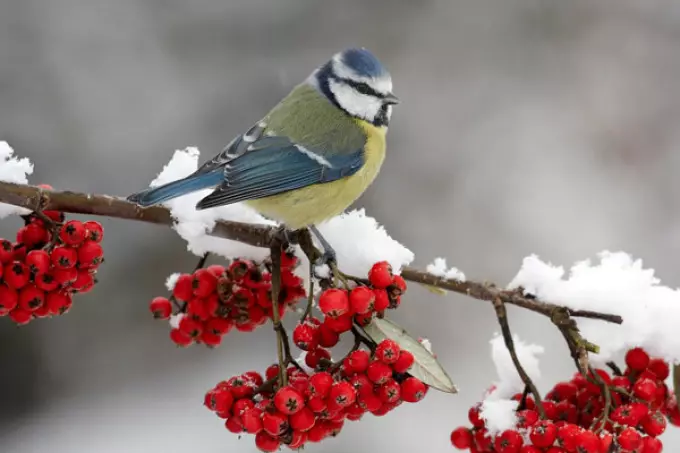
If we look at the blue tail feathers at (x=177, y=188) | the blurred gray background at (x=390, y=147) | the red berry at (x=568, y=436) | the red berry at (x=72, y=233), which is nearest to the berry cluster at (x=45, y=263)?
the red berry at (x=72, y=233)

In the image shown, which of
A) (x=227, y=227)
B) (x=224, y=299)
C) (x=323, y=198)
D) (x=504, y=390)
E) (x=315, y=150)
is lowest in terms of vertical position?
(x=504, y=390)

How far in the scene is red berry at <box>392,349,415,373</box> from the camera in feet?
3.85

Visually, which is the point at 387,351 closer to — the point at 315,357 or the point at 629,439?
the point at 315,357

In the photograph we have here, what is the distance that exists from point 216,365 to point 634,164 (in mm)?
2473

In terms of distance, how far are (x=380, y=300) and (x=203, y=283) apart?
0.42 metres

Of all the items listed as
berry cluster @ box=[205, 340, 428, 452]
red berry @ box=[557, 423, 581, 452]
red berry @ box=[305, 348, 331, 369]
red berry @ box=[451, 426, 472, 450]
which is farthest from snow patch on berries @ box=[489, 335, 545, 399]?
red berry @ box=[305, 348, 331, 369]

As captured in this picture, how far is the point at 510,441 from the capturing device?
1252 mm

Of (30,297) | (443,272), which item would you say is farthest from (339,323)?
(30,297)

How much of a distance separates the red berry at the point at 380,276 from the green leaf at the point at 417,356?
0.21 feet

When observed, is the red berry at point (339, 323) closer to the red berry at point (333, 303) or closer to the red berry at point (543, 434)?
the red berry at point (333, 303)

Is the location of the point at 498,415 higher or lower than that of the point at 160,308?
lower

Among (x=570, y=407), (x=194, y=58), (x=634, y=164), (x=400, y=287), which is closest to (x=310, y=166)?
(x=400, y=287)

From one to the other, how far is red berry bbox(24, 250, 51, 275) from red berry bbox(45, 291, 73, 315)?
66 mm

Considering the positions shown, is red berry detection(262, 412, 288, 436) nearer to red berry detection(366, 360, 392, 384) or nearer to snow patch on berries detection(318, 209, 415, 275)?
red berry detection(366, 360, 392, 384)
